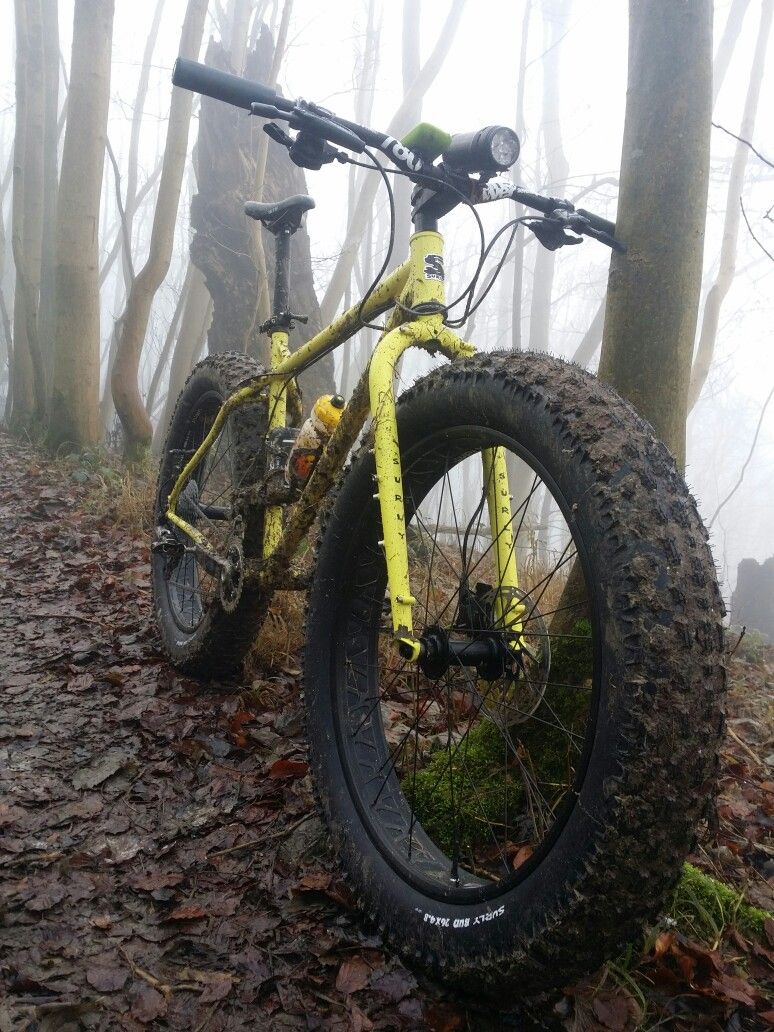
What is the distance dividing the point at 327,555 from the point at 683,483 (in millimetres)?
1074

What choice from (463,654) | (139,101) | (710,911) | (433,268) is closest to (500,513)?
(463,654)

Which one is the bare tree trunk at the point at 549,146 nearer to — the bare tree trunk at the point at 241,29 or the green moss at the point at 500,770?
the bare tree trunk at the point at 241,29

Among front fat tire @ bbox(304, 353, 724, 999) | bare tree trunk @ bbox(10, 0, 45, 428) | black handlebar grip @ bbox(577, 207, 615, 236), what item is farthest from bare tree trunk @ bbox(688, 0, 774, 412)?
bare tree trunk @ bbox(10, 0, 45, 428)

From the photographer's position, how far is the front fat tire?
43.7 inches

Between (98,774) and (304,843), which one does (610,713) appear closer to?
(304,843)

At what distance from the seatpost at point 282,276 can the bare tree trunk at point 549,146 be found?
12729 mm

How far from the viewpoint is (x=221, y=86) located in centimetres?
171

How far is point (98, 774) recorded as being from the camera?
2.26 metres

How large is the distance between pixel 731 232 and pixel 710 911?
12161mm

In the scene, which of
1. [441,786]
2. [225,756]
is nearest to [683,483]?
[441,786]

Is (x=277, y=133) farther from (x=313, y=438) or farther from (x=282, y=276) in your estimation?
(x=282, y=276)

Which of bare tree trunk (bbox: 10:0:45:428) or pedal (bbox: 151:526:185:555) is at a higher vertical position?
bare tree trunk (bbox: 10:0:45:428)

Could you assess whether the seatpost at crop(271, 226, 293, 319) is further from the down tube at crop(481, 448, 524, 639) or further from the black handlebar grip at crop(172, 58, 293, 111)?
the down tube at crop(481, 448, 524, 639)

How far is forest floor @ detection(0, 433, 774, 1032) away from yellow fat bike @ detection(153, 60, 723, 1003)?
0.16 m
